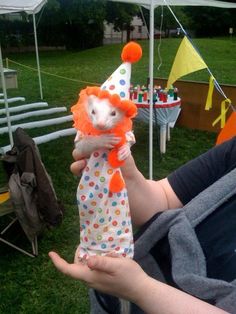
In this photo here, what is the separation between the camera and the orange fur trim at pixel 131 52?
92cm

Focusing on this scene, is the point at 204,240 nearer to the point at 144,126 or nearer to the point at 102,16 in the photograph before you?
the point at 144,126

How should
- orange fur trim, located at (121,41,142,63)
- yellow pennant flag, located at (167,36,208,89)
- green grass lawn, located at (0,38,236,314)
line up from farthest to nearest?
yellow pennant flag, located at (167,36,208,89), green grass lawn, located at (0,38,236,314), orange fur trim, located at (121,41,142,63)

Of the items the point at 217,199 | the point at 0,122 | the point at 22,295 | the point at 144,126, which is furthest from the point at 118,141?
the point at 0,122

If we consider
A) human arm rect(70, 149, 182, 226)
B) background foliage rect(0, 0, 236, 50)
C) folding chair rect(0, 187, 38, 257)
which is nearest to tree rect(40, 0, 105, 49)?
background foliage rect(0, 0, 236, 50)

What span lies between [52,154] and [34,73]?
313 inches

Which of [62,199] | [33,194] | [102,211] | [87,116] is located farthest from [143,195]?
[62,199]

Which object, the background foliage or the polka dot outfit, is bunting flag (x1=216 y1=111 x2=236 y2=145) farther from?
the background foliage

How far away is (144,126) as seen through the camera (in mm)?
6398

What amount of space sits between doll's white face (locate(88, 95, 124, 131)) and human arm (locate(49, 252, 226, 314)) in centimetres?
29

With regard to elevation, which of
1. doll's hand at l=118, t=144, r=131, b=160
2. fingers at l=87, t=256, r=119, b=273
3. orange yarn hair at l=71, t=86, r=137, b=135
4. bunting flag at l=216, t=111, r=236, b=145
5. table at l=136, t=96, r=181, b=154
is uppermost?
orange yarn hair at l=71, t=86, r=137, b=135

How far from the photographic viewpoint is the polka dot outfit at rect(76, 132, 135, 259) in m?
0.92

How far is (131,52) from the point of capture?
0.92m

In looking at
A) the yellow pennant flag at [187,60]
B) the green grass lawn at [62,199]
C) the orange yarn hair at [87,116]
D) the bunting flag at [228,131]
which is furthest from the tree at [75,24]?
the orange yarn hair at [87,116]

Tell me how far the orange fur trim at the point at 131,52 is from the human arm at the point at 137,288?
459mm
